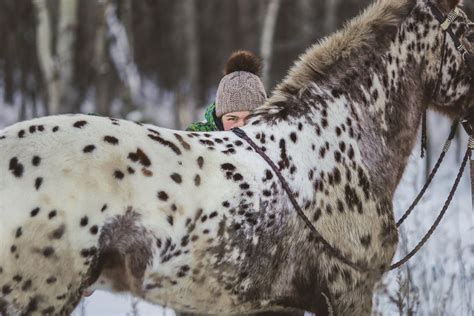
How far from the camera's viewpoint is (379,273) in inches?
150

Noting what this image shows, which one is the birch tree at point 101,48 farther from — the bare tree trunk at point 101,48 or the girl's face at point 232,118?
the girl's face at point 232,118

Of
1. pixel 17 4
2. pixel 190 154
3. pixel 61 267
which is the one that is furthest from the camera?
pixel 17 4

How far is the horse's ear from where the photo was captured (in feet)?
13.8

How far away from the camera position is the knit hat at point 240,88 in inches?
192

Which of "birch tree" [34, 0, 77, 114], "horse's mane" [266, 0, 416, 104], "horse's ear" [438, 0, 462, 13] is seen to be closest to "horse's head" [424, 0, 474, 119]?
"horse's ear" [438, 0, 462, 13]

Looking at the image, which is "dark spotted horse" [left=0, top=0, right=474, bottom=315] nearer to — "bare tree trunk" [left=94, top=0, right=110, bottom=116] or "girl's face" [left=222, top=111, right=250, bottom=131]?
"girl's face" [left=222, top=111, right=250, bottom=131]

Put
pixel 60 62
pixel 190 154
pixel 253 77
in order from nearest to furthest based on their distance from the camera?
pixel 190 154 → pixel 253 77 → pixel 60 62

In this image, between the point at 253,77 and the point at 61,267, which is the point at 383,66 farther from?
the point at 61,267

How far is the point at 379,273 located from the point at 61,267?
158 centimetres

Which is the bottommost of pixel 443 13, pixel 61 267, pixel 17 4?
pixel 61 267

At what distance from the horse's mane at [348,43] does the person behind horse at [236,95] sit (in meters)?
0.79

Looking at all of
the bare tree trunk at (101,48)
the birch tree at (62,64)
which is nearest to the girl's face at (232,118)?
the birch tree at (62,64)

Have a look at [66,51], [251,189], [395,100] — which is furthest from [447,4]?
[66,51]

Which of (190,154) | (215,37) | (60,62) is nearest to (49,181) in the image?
(190,154)
